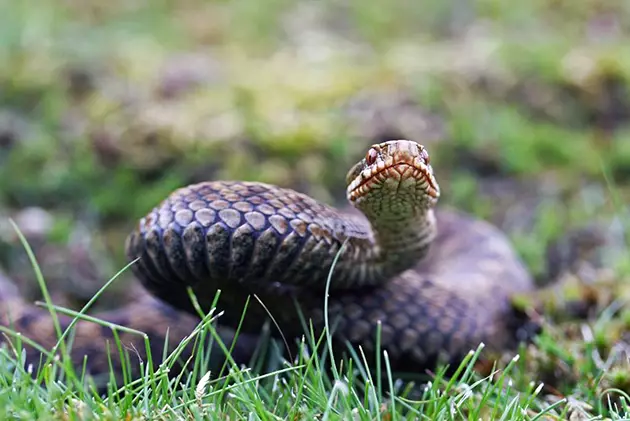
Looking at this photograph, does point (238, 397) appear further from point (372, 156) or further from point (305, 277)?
point (372, 156)

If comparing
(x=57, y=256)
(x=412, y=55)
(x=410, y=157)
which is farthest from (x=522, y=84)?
(x=410, y=157)

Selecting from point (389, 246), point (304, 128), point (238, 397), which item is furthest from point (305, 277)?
point (304, 128)

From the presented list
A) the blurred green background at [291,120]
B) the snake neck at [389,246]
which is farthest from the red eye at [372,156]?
the blurred green background at [291,120]

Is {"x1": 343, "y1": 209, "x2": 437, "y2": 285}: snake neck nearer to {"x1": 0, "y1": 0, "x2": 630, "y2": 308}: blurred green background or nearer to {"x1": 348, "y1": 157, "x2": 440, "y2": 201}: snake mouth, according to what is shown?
{"x1": 348, "y1": 157, "x2": 440, "y2": 201}: snake mouth

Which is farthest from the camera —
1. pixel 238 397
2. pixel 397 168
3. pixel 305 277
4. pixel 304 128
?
pixel 304 128

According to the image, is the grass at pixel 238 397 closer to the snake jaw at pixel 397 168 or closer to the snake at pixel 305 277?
the snake at pixel 305 277

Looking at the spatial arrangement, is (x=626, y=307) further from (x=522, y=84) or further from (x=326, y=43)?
(x=326, y=43)
